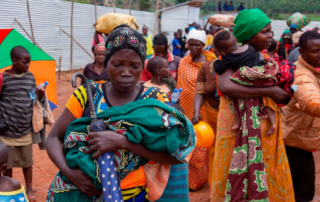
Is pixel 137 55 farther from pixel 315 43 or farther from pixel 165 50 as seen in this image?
pixel 165 50

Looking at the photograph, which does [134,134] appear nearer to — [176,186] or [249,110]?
[176,186]

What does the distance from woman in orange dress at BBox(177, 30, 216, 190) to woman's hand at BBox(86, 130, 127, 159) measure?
335cm

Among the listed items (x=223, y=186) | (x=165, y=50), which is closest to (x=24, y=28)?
(x=165, y=50)

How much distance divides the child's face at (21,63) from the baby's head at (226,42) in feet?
8.19

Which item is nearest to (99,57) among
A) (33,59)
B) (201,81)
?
(33,59)

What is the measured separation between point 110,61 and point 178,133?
0.57 meters

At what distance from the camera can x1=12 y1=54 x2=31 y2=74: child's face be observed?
424 centimetres

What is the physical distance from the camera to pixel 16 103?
14.1ft

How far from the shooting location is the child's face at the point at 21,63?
424cm

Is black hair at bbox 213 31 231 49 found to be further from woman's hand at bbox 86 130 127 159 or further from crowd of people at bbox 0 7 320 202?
woman's hand at bbox 86 130 127 159

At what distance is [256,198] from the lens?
299cm

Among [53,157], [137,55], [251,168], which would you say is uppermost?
[137,55]

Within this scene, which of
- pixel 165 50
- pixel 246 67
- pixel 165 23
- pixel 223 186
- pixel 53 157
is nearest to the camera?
pixel 53 157

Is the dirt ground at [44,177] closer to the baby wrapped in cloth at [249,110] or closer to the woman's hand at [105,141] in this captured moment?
the baby wrapped in cloth at [249,110]
